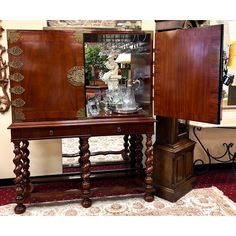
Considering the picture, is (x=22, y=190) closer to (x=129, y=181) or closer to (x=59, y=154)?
(x=59, y=154)

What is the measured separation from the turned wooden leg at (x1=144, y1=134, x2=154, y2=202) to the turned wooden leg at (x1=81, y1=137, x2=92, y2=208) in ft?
1.78

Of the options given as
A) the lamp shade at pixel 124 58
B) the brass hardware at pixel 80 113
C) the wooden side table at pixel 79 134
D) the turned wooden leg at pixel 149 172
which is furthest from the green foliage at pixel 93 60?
the turned wooden leg at pixel 149 172

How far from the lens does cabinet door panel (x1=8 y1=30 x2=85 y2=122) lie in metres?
2.43

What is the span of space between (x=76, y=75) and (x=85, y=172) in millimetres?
877

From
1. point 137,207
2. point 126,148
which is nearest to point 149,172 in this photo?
point 137,207

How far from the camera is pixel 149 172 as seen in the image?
8.90 feet

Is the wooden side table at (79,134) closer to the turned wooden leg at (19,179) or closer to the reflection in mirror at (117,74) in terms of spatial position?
the turned wooden leg at (19,179)

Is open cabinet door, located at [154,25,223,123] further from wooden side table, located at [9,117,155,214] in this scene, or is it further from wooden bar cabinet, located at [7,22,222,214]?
wooden side table, located at [9,117,155,214]

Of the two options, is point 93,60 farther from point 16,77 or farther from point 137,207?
point 137,207

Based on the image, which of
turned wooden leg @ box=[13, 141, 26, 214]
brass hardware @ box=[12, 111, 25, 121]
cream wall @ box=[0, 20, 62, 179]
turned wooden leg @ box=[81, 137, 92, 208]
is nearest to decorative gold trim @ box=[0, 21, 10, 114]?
cream wall @ box=[0, 20, 62, 179]

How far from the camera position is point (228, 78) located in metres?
2.57

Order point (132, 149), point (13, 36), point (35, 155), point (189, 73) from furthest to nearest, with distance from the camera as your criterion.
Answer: point (132, 149), point (35, 155), point (13, 36), point (189, 73)
